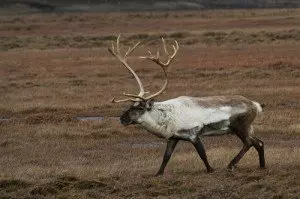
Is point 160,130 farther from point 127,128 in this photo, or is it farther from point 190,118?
point 127,128

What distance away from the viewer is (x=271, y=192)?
1080cm

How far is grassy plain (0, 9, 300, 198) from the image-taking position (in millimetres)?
11578

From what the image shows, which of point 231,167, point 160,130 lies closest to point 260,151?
point 231,167

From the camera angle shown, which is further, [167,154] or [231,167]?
[231,167]

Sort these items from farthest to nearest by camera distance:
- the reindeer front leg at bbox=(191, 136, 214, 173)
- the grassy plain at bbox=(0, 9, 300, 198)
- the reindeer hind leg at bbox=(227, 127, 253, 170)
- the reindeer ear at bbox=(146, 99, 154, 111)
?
the reindeer hind leg at bbox=(227, 127, 253, 170) < the reindeer ear at bbox=(146, 99, 154, 111) < the reindeer front leg at bbox=(191, 136, 214, 173) < the grassy plain at bbox=(0, 9, 300, 198)

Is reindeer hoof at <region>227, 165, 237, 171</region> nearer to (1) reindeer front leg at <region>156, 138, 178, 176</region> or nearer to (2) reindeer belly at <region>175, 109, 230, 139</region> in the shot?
(2) reindeer belly at <region>175, 109, 230, 139</region>

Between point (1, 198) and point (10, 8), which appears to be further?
point (10, 8)

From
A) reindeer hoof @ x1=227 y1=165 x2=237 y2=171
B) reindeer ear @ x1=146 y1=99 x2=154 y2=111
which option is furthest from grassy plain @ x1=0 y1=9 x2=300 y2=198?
reindeer ear @ x1=146 y1=99 x2=154 y2=111

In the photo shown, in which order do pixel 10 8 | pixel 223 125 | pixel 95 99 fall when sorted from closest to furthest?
pixel 223 125, pixel 95 99, pixel 10 8

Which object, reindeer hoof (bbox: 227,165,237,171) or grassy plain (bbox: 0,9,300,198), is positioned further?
reindeer hoof (bbox: 227,165,237,171)

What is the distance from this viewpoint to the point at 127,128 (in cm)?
1858

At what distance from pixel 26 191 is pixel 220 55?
1011 inches

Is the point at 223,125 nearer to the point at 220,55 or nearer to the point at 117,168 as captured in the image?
the point at 117,168

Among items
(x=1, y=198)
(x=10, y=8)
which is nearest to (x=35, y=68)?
(x=1, y=198)
